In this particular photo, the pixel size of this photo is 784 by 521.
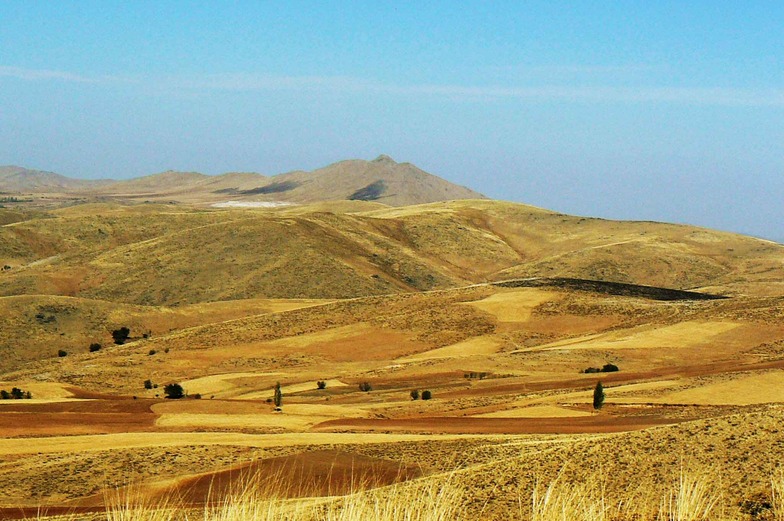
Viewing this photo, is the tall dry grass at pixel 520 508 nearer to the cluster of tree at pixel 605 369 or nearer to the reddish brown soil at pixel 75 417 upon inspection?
the reddish brown soil at pixel 75 417

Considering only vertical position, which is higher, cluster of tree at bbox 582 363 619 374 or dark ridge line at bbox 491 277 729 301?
dark ridge line at bbox 491 277 729 301

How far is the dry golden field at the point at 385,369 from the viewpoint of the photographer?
783 inches

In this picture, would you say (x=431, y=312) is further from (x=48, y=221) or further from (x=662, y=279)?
(x=48, y=221)

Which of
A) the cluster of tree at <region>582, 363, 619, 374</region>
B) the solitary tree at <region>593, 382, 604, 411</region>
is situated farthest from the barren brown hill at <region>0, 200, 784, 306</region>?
the solitary tree at <region>593, 382, 604, 411</region>

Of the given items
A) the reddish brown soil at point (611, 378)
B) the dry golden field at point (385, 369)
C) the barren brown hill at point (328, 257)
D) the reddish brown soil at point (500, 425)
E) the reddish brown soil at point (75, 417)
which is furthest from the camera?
the barren brown hill at point (328, 257)

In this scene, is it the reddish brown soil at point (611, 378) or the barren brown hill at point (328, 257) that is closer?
the reddish brown soil at point (611, 378)

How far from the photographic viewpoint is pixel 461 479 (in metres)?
19.4

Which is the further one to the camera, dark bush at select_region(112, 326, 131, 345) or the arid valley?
dark bush at select_region(112, 326, 131, 345)

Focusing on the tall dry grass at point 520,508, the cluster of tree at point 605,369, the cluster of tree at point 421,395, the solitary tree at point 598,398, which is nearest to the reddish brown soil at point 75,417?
the cluster of tree at point 421,395

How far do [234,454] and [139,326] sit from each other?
77.6m

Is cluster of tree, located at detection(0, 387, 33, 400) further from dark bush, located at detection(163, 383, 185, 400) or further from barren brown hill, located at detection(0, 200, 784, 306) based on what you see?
barren brown hill, located at detection(0, 200, 784, 306)

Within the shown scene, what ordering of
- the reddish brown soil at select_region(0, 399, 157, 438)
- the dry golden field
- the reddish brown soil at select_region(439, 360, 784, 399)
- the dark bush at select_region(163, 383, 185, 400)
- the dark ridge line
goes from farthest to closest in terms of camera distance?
the dark ridge line → the dark bush at select_region(163, 383, 185, 400) → the reddish brown soil at select_region(439, 360, 784, 399) → the reddish brown soil at select_region(0, 399, 157, 438) → the dry golden field

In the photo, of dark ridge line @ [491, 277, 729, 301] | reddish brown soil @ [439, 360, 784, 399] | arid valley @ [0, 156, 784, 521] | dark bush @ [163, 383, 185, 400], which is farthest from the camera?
dark ridge line @ [491, 277, 729, 301]

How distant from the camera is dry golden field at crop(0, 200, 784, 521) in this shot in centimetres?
1989
